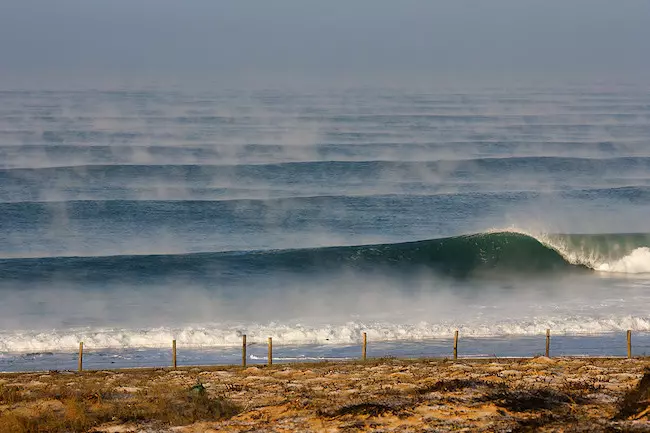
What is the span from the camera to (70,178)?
62.3m

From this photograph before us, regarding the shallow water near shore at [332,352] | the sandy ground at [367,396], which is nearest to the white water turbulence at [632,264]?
the shallow water near shore at [332,352]

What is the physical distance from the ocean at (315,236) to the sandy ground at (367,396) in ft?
17.1

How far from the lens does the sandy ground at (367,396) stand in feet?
59.2

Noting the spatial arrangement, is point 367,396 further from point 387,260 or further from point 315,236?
point 315,236

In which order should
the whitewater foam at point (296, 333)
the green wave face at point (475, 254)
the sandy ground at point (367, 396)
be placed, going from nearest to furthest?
the sandy ground at point (367, 396) → the whitewater foam at point (296, 333) → the green wave face at point (475, 254)

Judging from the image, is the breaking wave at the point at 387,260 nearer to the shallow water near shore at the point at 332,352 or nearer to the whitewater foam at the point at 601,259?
the whitewater foam at the point at 601,259

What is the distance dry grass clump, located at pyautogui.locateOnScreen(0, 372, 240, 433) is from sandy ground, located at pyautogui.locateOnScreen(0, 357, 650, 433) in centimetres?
4

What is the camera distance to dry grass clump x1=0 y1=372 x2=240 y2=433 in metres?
19.1

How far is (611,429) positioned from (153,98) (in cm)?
9895

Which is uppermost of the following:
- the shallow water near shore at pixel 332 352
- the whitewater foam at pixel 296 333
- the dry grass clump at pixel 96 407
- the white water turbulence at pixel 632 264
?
the white water turbulence at pixel 632 264

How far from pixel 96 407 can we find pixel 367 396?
201 inches

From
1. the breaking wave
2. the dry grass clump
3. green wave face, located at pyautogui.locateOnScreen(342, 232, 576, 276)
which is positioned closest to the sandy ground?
the dry grass clump

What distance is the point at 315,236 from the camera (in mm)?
50625

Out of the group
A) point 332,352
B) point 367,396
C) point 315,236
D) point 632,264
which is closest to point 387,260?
point 315,236
